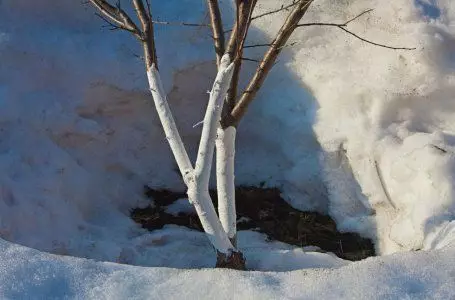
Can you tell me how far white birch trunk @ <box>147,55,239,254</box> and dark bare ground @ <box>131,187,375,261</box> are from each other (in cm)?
80

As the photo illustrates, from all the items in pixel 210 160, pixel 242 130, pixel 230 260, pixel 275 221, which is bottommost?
pixel 275 221

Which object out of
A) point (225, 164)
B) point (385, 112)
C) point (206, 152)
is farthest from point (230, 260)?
point (385, 112)

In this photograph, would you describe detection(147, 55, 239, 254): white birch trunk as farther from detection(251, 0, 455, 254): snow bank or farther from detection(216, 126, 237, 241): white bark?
detection(251, 0, 455, 254): snow bank

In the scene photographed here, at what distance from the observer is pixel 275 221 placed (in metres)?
3.88

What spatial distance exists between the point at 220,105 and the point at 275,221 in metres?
1.35

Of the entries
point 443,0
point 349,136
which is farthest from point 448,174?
point 443,0

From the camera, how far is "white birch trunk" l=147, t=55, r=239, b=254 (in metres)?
2.69

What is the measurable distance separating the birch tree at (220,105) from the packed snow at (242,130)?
1.33 ft

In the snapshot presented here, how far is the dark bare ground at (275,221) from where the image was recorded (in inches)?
144

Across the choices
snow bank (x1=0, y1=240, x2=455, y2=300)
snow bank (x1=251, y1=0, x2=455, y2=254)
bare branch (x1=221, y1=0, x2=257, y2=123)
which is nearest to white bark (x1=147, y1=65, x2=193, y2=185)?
bare branch (x1=221, y1=0, x2=257, y2=123)

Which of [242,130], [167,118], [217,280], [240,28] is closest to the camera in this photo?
[217,280]

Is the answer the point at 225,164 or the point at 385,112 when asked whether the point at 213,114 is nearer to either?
the point at 225,164

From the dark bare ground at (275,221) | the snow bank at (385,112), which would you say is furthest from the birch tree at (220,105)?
the snow bank at (385,112)

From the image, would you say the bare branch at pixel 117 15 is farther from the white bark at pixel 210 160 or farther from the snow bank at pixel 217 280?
the snow bank at pixel 217 280
